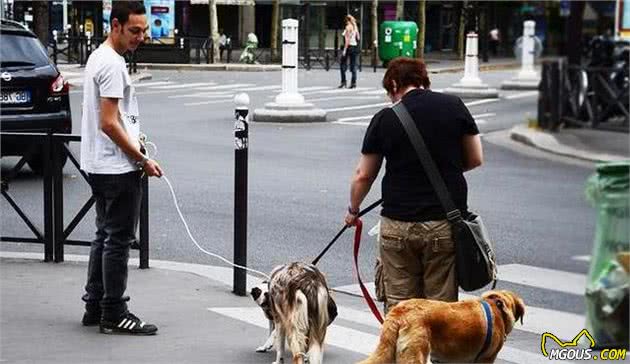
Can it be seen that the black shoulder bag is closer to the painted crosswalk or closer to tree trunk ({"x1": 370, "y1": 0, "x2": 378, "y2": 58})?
the painted crosswalk

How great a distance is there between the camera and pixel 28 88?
12.4 metres

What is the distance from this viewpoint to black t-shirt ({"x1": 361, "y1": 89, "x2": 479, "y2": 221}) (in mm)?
4781

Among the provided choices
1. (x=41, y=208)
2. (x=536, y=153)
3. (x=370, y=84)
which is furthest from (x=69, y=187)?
(x=370, y=84)

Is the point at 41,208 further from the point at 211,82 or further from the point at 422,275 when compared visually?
the point at 211,82

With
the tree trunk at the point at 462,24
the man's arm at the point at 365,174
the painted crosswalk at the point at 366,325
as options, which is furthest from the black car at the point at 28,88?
the man's arm at the point at 365,174

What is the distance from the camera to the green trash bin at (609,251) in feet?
7.68

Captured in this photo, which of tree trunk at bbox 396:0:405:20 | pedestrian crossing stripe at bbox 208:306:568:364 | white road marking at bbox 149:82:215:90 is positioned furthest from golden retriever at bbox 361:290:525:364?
white road marking at bbox 149:82:215:90

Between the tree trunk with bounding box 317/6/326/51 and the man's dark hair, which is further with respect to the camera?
the tree trunk with bounding box 317/6/326/51

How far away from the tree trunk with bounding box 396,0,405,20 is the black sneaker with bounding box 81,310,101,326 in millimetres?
8746

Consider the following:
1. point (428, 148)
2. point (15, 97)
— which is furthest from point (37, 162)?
point (428, 148)

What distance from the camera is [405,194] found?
4.86 meters

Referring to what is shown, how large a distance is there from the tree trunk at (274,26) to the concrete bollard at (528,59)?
53.1ft

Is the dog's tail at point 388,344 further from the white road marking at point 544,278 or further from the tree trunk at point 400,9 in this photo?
the tree trunk at point 400,9

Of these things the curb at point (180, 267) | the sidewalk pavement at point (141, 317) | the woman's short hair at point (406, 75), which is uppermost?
the woman's short hair at point (406, 75)
